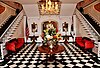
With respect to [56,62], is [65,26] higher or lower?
higher

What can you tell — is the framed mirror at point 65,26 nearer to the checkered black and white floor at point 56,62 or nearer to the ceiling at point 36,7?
the ceiling at point 36,7

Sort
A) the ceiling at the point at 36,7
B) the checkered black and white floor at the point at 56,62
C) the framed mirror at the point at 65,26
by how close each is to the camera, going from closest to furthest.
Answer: the checkered black and white floor at the point at 56,62 → the ceiling at the point at 36,7 → the framed mirror at the point at 65,26

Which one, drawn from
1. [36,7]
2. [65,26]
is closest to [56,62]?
[36,7]

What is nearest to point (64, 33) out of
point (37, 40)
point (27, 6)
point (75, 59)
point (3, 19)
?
point (37, 40)

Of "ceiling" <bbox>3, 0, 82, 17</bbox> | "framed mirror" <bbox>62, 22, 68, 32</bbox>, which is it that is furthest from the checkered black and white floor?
"framed mirror" <bbox>62, 22, 68, 32</bbox>

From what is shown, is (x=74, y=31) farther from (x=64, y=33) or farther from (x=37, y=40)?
(x=37, y=40)

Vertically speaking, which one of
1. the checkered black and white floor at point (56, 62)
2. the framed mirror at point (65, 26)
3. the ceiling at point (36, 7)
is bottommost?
the checkered black and white floor at point (56, 62)

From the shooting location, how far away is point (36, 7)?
39.2 feet

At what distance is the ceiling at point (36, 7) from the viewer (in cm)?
1088

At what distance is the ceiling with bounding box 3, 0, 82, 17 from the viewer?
10.9m

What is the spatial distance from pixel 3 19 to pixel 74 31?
6040 mm

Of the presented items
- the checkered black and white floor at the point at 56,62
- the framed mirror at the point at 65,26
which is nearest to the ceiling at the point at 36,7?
the framed mirror at the point at 65,26

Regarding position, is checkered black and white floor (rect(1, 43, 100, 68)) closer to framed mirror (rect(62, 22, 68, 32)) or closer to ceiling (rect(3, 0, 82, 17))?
ceiling (rect(3, 0, 82, 17))

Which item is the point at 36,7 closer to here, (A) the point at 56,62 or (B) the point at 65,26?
(B) the point at 65,26
